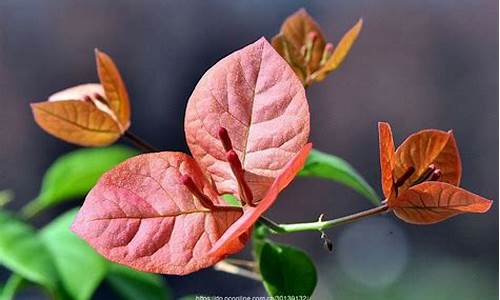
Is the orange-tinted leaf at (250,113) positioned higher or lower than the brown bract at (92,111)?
higher

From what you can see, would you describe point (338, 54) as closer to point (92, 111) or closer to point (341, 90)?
point (92, 111)

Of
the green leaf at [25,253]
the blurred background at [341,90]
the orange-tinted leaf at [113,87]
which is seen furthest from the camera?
the blurred background at [341,90]

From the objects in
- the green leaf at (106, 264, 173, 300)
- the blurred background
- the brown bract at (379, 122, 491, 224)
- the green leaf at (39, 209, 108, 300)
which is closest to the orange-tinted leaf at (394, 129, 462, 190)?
the brown bract at (379, 122, 491, 224)

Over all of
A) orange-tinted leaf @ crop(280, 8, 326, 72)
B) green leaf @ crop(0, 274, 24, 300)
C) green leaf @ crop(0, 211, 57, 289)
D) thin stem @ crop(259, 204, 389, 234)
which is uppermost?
orange-tinted leaf @ crop(280, 8, 326, 72)

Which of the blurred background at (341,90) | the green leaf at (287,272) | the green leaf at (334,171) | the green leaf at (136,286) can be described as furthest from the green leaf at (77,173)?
the blurred background at (341,90)

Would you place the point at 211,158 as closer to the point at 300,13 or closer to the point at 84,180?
the point at 300,13

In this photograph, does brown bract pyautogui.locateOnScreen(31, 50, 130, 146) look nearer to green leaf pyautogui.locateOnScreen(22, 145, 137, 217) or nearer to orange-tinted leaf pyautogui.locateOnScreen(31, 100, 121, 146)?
orange-tinted leaf pyautogui.locateOnScreen(31, 100, 121, 146)

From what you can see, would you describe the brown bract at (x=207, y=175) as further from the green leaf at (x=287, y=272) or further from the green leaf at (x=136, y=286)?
the green leaf at (x=136, y=286)
